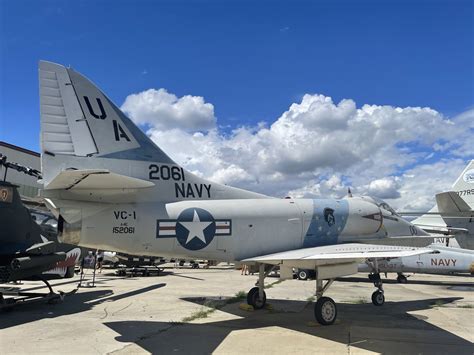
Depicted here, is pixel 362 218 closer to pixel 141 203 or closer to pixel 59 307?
pixel 141 203

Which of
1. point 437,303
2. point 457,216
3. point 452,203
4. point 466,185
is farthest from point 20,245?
point 466,185

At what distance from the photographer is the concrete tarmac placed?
666 cm

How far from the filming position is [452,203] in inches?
800

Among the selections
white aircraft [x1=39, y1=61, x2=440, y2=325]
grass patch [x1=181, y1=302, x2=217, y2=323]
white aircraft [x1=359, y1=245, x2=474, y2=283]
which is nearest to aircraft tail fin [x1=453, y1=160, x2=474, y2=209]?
white aircraft [x1=359, y1=245, x2=474, y2=283]

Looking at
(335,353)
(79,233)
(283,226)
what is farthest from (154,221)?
(335,353)

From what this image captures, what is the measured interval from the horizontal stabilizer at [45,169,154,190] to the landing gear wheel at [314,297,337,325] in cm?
466

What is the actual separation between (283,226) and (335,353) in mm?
3572

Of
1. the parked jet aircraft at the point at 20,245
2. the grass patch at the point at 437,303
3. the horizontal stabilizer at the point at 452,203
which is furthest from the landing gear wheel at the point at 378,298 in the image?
the horizontal stabilizer at the point at 452,203

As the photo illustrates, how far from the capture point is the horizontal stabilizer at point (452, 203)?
2008 cm

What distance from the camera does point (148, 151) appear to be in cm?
884

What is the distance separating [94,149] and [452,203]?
19.1 m

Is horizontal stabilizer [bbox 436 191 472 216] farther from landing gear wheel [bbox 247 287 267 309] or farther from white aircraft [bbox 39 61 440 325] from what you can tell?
landing gear wheel [bbox 247 287 267 309]

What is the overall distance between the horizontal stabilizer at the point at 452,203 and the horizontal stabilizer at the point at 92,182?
58.7 ft

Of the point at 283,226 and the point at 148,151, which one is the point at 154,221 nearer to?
the point at 148,151
